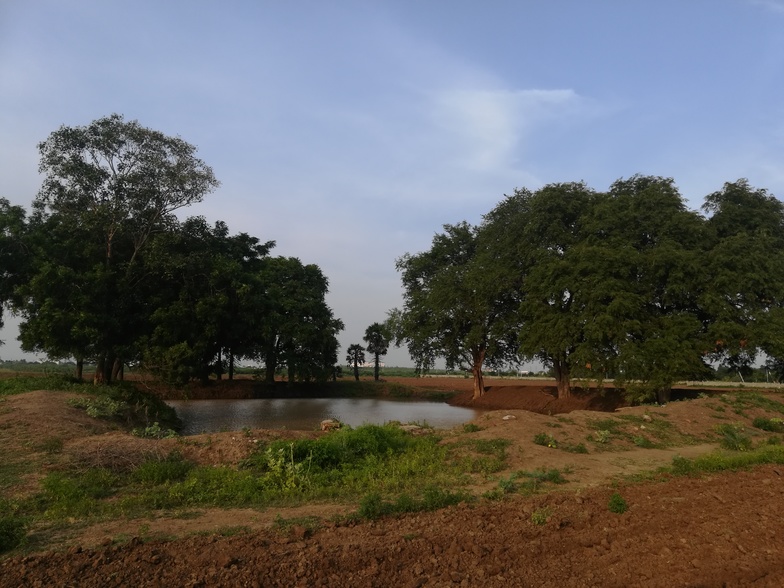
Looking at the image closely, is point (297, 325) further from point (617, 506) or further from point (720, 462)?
point (617, 506)

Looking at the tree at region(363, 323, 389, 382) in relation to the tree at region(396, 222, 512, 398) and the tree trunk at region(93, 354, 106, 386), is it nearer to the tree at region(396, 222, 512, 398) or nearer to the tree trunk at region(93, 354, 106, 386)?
the tree at region(396, 222, 512, 398)

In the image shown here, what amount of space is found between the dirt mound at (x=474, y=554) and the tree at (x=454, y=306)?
24.9 m

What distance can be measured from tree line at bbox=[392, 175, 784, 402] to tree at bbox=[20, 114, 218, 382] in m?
16.3

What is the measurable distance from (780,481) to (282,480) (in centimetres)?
748

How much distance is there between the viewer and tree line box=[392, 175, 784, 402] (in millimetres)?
22375

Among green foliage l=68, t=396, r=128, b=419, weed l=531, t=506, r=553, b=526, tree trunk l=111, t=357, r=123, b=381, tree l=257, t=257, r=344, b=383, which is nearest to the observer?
weed l=531, t=506, r=553, b=526

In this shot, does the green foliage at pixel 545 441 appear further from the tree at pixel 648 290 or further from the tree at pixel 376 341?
the tree at pixel 376 341

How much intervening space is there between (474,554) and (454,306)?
29.0m

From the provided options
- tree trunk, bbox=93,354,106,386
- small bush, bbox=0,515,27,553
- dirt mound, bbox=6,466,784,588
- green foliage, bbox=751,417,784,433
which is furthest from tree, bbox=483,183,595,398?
small bush, bbox=0,515,27,553

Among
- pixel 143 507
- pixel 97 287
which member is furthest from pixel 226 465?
pixel 97 287

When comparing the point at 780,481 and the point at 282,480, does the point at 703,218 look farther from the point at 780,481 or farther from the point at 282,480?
the point at 282,480

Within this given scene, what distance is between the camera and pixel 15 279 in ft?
77.7

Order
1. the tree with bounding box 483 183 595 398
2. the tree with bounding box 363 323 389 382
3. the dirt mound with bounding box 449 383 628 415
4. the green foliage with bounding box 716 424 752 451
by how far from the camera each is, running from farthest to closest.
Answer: the tree with bounding box 363 323 389 382, the dirt mound with bounding box 449 383 628 415, the tree with bounding box 483 183 595 398, the green foliage with bounding box 716 424 752 451

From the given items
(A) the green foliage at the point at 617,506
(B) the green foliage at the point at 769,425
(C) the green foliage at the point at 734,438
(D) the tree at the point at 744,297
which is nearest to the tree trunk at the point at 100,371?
(A) the green foliage at the point at 617,506
